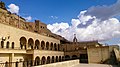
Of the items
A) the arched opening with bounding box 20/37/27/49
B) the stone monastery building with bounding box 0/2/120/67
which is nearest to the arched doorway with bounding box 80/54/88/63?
the stone monastery building with bounding box 0/2/120/67

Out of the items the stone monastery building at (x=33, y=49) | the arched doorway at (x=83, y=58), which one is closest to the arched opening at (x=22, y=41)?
the stone monastery building at (x=33, y=49)

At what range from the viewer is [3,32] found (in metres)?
25.8

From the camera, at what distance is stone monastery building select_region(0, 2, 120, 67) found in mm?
26844

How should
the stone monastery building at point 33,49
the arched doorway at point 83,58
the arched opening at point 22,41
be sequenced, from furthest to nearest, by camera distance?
the arched doorway at point 83,58, the arched opening at point 22,41, the stone monastery building at point 33,49

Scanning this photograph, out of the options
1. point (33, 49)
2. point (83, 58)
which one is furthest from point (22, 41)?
point (83, 58)

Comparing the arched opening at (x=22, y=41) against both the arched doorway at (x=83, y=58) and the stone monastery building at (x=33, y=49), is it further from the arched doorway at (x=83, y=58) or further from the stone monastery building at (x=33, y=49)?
the arched doorway at (x=83, y=58)

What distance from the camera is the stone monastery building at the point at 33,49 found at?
88.1 ft

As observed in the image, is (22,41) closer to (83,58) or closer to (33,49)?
(33,49)

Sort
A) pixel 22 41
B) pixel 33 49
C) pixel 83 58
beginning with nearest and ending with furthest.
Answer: pixel 33 49, pixel 22 41, pixel 83 58

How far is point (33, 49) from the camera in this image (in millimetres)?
31344

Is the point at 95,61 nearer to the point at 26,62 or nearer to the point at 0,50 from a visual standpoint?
the point at 26,62

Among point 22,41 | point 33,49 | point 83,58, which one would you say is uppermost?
point 22,41

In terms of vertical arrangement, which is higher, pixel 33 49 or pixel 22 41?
pixel 22 41

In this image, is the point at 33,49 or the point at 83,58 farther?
the point at 83,58
